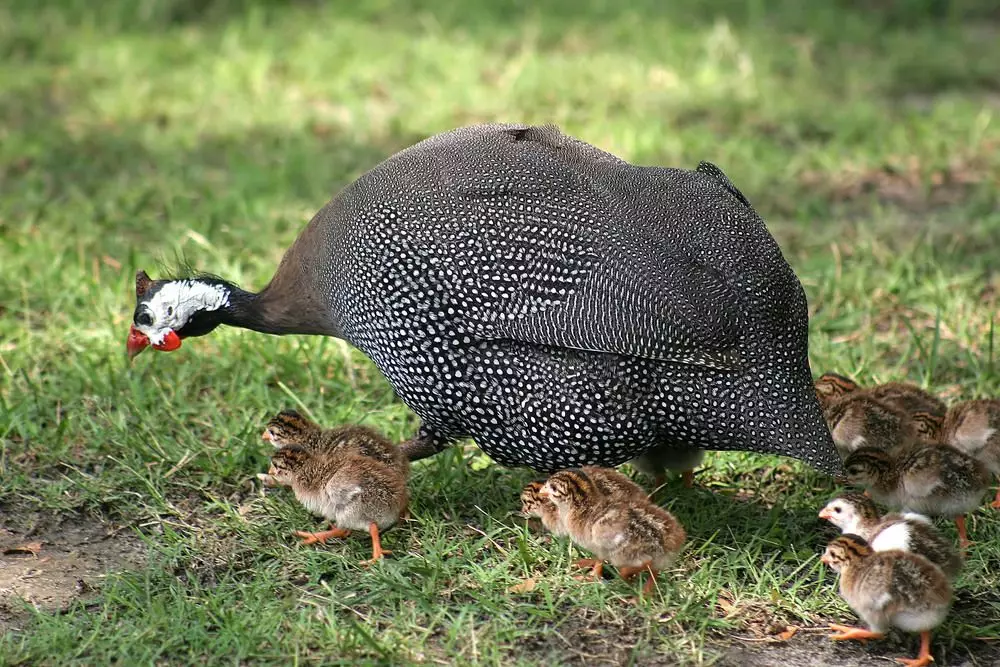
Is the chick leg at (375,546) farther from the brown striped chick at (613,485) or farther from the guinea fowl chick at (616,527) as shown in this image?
the brown striped chick at (613,485)

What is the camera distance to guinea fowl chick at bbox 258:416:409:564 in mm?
3738

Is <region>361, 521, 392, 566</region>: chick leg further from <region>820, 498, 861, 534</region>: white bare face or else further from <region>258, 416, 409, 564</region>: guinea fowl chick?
<region>820, 498, 861, 534</region>: white bare face

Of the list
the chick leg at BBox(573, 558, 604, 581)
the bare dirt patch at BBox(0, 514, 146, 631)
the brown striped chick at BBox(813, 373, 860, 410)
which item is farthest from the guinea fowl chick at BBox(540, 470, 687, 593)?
the bare dirt patch at BBox(0, 514, 146, 631)

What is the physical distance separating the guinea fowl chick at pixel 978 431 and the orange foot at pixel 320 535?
1.82 metres

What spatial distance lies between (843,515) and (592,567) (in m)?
0.69

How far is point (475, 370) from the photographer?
3.76m

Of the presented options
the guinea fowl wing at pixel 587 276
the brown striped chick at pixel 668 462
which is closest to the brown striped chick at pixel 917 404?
the brown striped chick at pixel 668 462

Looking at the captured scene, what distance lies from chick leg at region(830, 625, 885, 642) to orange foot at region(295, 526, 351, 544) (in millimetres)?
1380

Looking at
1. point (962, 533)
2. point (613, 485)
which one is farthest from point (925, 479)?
point (613, 485)

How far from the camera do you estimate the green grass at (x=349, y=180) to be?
3.50m

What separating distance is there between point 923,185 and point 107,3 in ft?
16.8

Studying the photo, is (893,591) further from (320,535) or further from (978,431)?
(320,535)

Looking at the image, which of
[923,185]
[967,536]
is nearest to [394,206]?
[967,536]

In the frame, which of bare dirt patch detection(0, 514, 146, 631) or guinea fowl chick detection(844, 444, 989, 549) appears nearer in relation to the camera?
bare dirt patch detection(0, 514, 146, 631)
